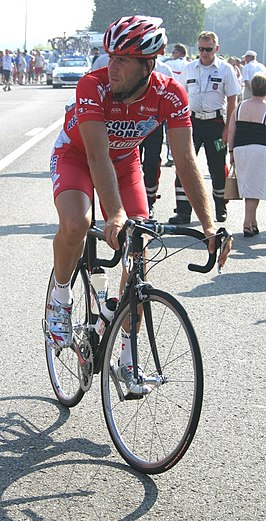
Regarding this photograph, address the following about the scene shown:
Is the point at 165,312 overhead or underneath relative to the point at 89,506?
overhead

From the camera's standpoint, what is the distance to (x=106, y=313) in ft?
16.2

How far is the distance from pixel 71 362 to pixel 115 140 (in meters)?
1.19

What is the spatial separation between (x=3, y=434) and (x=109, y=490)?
833mm

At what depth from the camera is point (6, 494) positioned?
173 inches

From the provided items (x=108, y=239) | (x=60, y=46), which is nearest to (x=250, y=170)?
(x=108, y=239)

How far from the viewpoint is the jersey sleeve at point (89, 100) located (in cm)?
471

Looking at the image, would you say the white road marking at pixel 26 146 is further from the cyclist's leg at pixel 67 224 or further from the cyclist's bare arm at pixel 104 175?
the cyclist's bare arm at pixel 104 175

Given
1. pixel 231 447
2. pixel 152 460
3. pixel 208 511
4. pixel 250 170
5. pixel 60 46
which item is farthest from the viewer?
pixel 60 46

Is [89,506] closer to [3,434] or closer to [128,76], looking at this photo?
[3,434]

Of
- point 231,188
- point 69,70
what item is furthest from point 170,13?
point 231,188

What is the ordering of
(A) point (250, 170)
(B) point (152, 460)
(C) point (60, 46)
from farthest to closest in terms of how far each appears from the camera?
(C) point (60, 46)
(A) point (250, 170)
(B) point (152, 460)

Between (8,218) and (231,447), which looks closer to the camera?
(231,447)

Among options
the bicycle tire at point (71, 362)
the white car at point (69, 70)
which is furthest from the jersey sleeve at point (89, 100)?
the white car at point (69, 70)

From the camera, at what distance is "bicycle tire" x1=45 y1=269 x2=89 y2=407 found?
5.42 m
